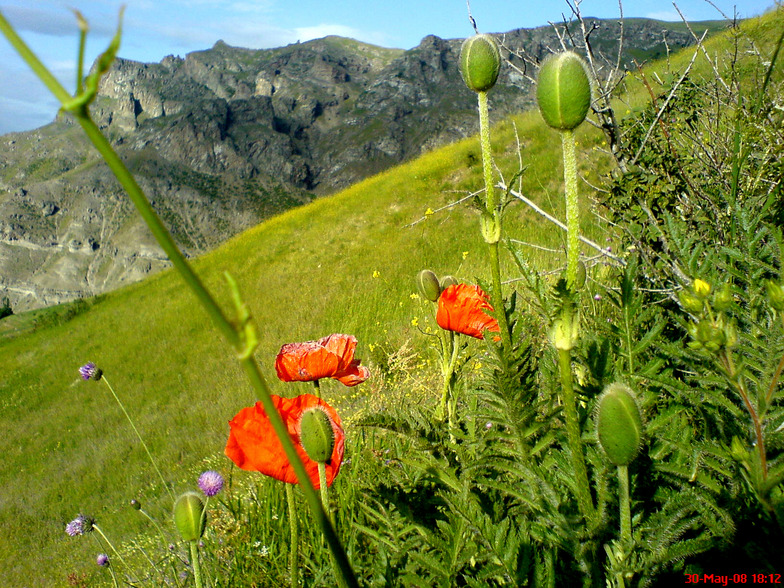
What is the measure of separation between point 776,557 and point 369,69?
142159mm

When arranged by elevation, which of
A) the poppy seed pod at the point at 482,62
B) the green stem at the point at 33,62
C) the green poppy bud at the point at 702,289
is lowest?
the green poppy bud at the point at 702,289

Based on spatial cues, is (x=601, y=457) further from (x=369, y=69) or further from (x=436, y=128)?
(x=369, y=69)

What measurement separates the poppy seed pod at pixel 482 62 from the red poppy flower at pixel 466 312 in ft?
1.67

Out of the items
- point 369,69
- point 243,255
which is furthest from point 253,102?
point 243,255

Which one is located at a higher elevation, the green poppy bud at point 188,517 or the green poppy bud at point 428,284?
the green poppy bud at point 428,284

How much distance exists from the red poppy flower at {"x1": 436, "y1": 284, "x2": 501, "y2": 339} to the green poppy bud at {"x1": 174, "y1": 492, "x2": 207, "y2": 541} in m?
0.68

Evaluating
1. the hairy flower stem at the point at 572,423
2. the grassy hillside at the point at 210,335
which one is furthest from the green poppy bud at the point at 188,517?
the grassy hillside at the point at 210,335

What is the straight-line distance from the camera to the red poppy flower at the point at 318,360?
42.5 inches

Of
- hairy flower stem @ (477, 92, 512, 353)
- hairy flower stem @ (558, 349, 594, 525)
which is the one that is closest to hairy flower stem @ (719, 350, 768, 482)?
hairy flower stem @ (558, 349, 594, 525)

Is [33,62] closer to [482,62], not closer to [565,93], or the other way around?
[565,93]
